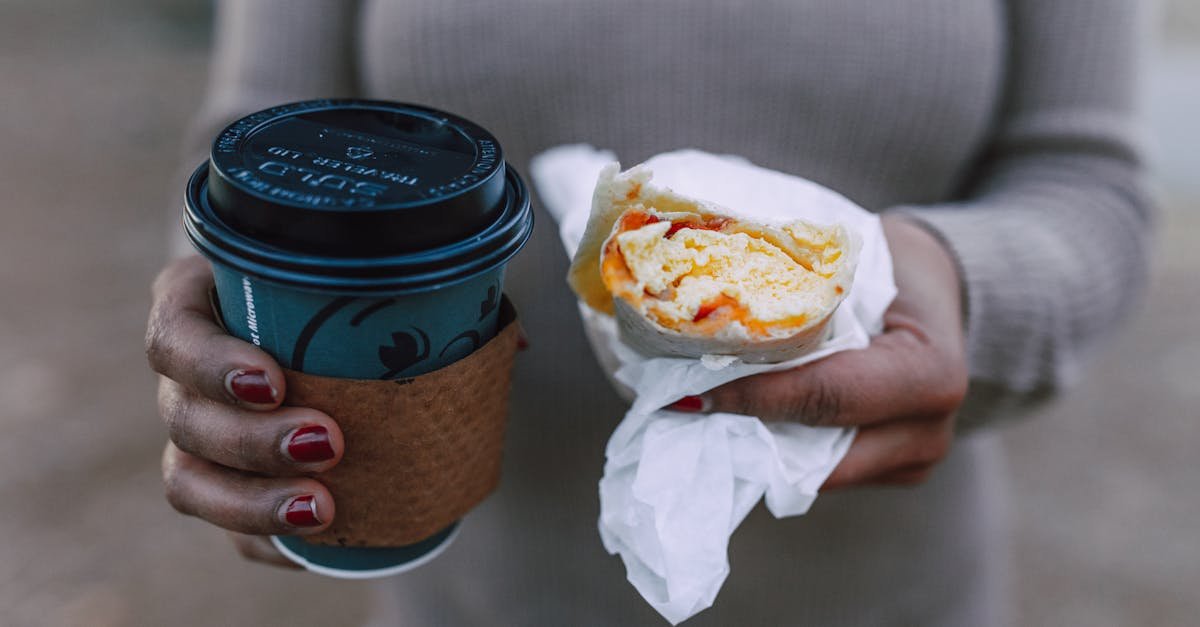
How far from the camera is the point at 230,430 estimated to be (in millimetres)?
989

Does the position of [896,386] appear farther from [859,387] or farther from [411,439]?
[411,439]

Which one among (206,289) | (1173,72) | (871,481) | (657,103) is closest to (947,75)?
(657,103)

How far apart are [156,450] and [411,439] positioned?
2.98m

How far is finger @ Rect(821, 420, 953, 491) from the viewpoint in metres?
1.16

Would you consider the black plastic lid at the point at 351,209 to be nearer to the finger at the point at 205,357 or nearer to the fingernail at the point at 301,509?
the finger at the point at 205,357

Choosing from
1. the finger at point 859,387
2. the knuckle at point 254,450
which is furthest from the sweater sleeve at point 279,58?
the finger at point 859,387

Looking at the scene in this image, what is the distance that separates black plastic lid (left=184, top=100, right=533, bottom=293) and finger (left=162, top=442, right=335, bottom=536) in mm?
272

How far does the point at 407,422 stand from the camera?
3.32ft

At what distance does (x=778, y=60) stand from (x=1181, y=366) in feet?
12.4

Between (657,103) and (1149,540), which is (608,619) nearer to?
(657,103)

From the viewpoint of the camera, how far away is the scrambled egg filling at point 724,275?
0.96 m

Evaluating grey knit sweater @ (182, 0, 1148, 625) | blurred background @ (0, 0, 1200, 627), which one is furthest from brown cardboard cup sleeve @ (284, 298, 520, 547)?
blurred background @ (0, 0, 1200, 627)

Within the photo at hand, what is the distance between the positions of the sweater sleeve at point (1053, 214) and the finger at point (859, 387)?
0.72ft

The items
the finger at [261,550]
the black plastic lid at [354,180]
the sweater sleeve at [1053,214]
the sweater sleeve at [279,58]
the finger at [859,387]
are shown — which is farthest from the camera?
the sweater sleeve at [279,58]
